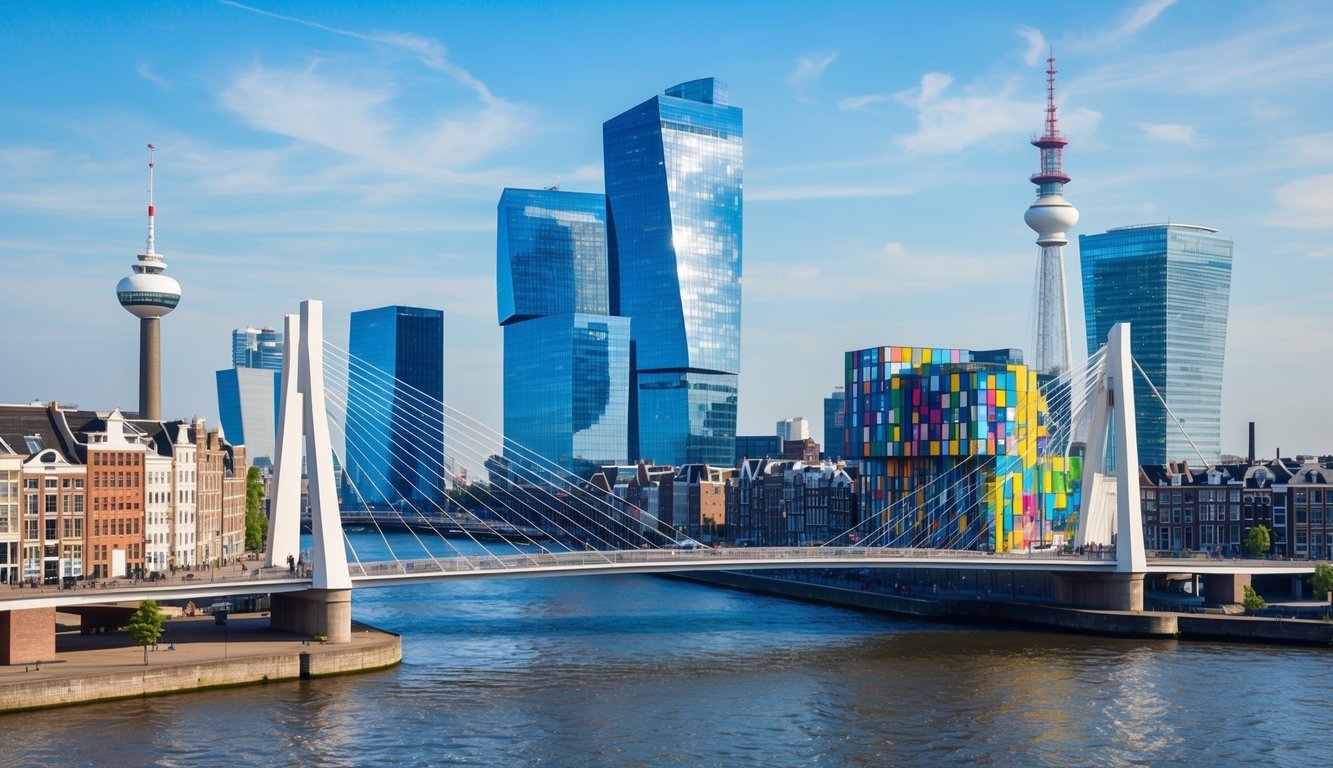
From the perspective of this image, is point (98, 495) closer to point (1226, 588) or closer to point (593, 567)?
point (593, 567)

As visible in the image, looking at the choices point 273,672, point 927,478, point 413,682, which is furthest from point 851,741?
point 927,478

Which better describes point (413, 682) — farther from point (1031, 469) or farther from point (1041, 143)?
point (1041, 143)

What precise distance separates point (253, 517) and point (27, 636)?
6854 centimetres

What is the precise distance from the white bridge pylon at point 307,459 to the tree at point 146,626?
8255 millimetres

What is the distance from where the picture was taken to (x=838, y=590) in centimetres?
10556

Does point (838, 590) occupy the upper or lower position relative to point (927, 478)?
lower

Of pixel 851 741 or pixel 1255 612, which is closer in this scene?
pixel 851 741

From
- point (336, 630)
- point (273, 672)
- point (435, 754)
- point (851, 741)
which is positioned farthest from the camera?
point (336, 630)

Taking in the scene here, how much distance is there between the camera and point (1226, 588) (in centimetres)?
9338

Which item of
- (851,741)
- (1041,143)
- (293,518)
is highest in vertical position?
(1041,143)

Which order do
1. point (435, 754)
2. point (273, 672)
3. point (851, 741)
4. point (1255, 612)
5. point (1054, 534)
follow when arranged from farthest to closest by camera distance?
point (1054, 534), point (1255, 612), point (273, 672), point (851, 741), point (435, 754)

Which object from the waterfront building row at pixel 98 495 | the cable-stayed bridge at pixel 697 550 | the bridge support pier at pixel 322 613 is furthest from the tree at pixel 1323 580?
the waterfront building row at pixel 98 495

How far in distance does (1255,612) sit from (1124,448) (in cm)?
1252

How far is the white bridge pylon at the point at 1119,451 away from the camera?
90438mm
